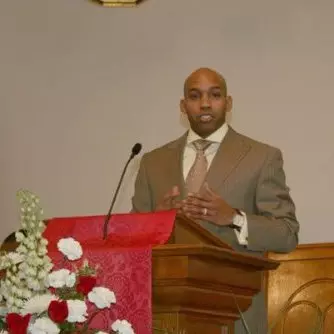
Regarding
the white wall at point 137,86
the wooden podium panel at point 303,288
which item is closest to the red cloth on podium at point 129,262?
the wooden podium panel at point 303,288

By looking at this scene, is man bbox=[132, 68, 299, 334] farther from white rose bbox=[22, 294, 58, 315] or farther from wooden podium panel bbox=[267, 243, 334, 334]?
wooden podium panel bbox=[267, 243, 334, 334]

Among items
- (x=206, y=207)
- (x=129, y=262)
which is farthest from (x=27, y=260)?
(x=206, y=207)

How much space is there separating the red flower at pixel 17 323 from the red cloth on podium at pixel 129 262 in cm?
48

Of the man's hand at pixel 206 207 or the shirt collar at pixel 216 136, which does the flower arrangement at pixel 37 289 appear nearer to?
the man's hand at pixel 206 207

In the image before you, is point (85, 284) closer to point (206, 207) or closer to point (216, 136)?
point (206, 207)

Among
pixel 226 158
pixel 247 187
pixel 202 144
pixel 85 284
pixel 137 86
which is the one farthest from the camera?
pixel 137 86

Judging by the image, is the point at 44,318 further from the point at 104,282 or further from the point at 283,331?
the point at 283,331

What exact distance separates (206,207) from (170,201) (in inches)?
7.2

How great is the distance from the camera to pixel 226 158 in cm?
436

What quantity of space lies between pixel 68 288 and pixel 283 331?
9.62 ft

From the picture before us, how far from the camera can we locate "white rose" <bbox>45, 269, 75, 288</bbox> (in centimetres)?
290

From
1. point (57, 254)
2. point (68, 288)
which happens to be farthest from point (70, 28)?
A: point (68, 288)

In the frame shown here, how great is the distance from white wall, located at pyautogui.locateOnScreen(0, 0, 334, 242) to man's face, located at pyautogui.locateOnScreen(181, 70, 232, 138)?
1478 millimetres

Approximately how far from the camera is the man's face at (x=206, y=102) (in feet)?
14.5
